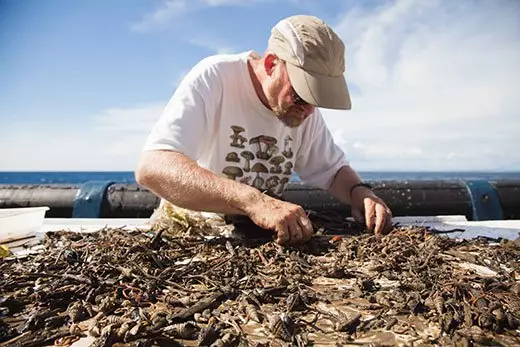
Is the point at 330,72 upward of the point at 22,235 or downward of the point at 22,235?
upward

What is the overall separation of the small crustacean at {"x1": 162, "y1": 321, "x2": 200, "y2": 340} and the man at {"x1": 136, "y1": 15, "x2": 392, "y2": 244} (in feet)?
3.61

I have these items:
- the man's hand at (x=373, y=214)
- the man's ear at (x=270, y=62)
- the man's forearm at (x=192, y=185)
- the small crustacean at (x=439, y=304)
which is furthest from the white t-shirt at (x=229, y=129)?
the small crustacean at (x=439, y=304)

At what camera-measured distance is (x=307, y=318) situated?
1718mm

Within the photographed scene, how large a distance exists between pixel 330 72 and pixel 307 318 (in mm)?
1919

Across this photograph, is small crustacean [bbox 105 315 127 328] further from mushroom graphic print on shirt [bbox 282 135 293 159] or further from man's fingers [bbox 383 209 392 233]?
mushroom graphic print on shirt [bbox 282 135 293 159]

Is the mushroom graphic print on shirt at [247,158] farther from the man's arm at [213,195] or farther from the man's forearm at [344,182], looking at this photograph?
the man's forearm at [344,182]

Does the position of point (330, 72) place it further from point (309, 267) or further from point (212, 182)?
point (309, 267)

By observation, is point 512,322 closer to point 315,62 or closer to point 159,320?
point 159,320

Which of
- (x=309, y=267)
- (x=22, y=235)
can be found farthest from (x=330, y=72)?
(x=22, y=235)

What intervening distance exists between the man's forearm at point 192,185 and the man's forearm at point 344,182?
151 centimetres

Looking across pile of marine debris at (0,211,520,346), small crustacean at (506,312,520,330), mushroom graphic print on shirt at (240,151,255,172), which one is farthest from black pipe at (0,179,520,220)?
small crustacean at (506,312,520,330)

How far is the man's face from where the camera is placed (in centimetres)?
315

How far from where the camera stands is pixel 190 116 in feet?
10.3

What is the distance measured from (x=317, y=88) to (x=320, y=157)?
1.45 metres
